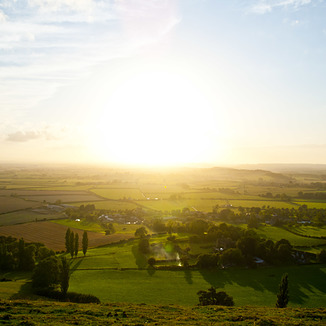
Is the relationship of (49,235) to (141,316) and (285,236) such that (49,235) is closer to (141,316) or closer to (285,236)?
(141,316)

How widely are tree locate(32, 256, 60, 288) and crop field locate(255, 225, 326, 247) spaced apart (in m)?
54.9

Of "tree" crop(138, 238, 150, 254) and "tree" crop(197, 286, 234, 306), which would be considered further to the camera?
"tree" crop(138, 238, 150, 254)

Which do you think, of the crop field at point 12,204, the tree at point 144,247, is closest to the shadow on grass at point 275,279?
the tree at point 144,247

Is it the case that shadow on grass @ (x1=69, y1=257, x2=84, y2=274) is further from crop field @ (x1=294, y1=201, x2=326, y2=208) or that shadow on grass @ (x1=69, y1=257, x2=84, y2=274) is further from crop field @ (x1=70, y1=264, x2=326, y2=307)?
crop field @ (x1=294, y1=201, x2=326, y2=208)

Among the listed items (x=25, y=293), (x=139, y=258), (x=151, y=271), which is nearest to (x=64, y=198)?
(x=139, y=258)

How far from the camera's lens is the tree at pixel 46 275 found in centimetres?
3662

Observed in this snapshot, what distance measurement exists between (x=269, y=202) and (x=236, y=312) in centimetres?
11135

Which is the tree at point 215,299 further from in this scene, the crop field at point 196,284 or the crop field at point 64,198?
the crop field at point 64,198

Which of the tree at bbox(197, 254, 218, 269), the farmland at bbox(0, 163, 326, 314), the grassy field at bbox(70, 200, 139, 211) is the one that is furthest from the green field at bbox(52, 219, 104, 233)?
the tree at bbox(197, 254, 218, 269)

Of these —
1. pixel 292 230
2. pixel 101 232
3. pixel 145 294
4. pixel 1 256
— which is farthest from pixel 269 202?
pixel 1 256

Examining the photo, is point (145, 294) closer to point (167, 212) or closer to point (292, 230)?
point (292, 230)

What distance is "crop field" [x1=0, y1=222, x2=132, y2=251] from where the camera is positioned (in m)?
65.0

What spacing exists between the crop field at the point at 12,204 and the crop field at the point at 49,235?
27429 millimetres

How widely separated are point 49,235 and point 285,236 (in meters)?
67.6
